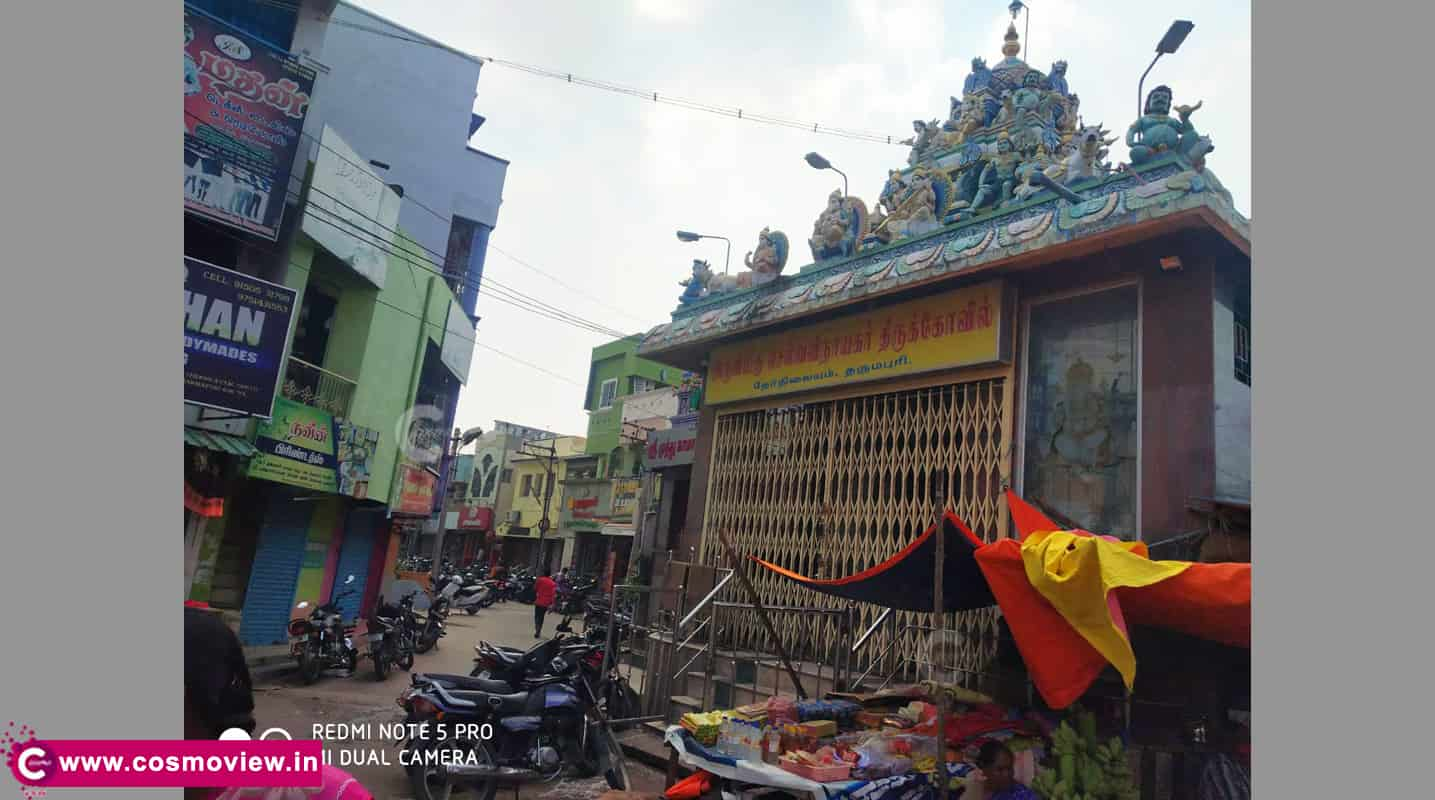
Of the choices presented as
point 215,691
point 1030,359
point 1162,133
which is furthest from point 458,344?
point 215,691

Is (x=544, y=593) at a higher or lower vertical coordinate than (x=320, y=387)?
lower

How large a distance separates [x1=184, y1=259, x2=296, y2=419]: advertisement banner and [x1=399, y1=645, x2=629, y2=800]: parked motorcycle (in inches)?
235

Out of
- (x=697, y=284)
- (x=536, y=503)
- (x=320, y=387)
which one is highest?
(x=697, y=284)

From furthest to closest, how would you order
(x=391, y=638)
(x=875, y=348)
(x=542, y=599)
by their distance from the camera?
(x=542, y=599) → (x=391, y=638) → (x=875, y=348)

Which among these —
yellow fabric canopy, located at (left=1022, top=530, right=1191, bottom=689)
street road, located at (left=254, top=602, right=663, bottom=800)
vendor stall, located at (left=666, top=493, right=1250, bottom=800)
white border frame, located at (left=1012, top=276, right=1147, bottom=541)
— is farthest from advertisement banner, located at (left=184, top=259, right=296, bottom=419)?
yellow fabric canopy, located at (left=1022, top=530, right=1191, bottom=689)

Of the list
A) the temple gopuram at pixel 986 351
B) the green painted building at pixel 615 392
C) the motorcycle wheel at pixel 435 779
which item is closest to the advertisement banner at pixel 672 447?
the temple gopuram at pixel 986 351

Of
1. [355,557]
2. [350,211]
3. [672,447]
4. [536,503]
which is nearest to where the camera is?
[350,211]

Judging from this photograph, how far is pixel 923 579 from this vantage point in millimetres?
6418

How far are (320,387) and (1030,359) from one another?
37.8ft

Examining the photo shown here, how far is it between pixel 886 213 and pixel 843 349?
2.09 metres

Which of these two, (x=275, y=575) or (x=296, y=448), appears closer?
(x=296, y=448)

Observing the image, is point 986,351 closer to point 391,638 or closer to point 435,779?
point 435,779

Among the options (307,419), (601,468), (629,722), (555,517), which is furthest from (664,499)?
(555,517)

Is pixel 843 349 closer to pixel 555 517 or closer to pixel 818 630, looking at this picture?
pixel 818 630
